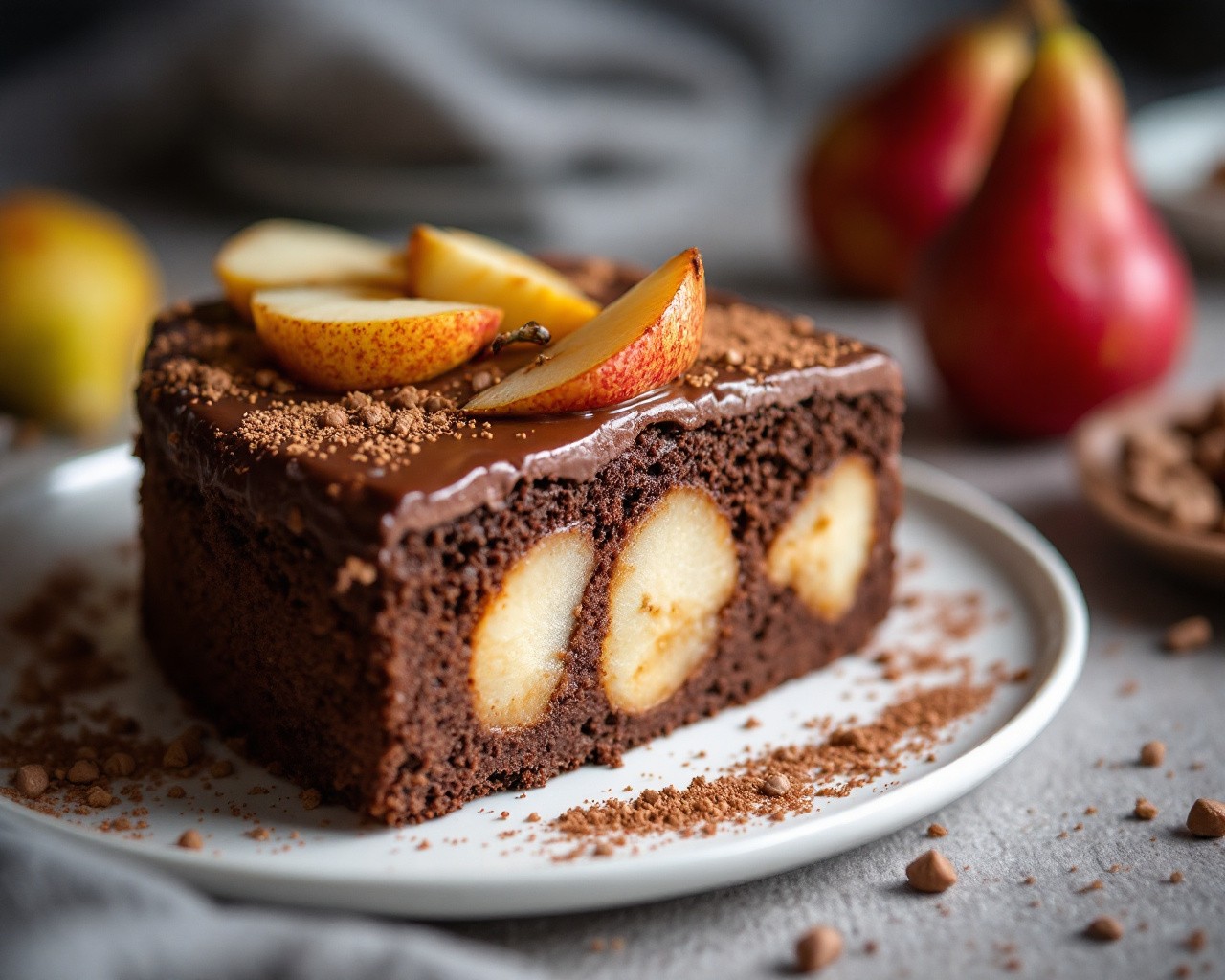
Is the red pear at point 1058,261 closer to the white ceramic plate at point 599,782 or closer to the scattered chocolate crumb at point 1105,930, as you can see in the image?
the white ceramic plate at point 599,782

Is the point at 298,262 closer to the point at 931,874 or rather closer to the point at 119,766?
the point at 119,766

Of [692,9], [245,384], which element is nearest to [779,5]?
[692,9]

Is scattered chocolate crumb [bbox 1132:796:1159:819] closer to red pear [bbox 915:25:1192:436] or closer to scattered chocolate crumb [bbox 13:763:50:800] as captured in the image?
red pear [bbox 915:25:1192:436]

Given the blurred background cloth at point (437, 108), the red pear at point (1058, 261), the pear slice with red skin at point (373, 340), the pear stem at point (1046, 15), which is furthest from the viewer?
the blurred background cloth at point (437, 108)

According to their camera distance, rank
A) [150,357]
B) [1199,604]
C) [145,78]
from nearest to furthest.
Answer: [150,357], [1199,604], [145,78]

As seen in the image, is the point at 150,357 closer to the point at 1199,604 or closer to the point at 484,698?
the point at 484,698

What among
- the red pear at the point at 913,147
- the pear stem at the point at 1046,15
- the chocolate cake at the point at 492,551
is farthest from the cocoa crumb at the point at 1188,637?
the red pear at the point at 913,147
